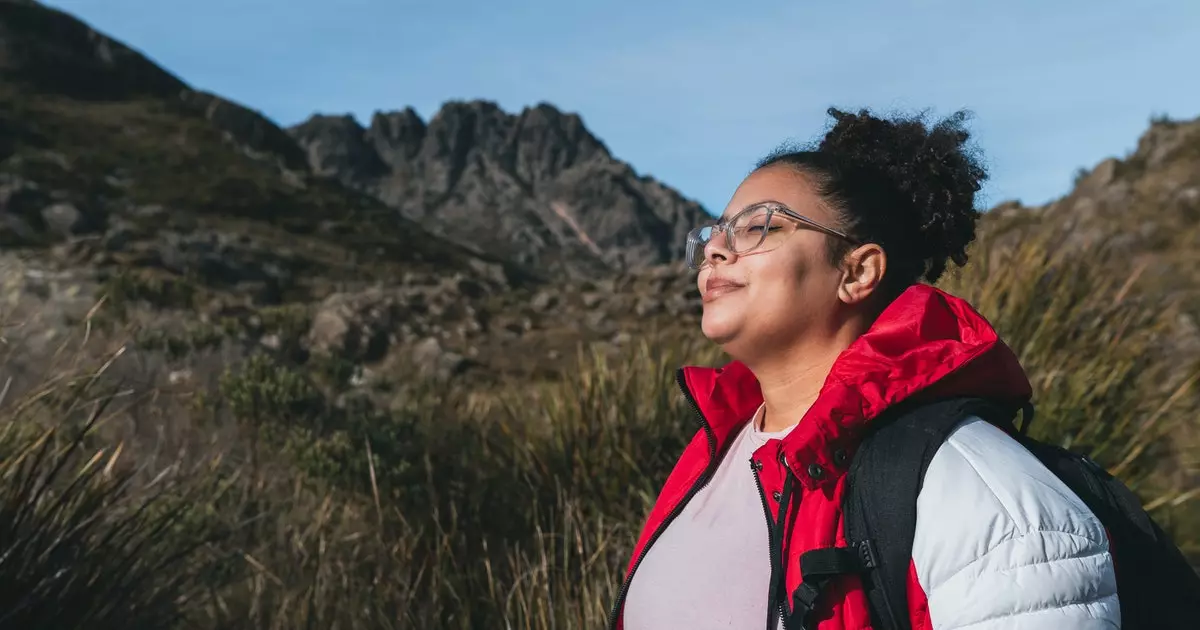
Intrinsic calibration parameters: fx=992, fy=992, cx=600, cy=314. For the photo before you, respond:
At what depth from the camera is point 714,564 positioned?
6.06 ft

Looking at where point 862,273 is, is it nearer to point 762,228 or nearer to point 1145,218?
point 762,228

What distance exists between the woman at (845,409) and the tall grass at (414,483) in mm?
1814

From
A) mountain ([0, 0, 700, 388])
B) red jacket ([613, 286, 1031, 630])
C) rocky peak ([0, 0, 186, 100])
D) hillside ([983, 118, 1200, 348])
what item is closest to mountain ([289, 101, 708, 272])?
rocky peak ([0, 0, 186, 100])

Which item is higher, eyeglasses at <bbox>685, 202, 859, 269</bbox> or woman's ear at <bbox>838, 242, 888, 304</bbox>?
eyeglasses at <bbox>685, 202, 859, 269</bbox>

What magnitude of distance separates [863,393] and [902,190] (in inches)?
24.7

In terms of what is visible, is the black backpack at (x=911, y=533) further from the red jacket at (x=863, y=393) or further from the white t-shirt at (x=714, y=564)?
the white t-shirt at (x=714, y=564)

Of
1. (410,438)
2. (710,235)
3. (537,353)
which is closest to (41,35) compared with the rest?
(537,353)

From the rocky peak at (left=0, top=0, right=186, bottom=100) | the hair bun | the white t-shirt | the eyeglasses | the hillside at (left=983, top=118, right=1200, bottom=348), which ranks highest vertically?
the rocky peak at (left=0, top=0, right=186, bottom=100)

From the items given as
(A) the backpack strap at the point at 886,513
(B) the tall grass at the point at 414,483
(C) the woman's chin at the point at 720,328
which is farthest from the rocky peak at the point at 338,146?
(A) the backpack strap at the point at 886,513

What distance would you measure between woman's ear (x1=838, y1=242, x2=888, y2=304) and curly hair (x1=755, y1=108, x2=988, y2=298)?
0.08ft

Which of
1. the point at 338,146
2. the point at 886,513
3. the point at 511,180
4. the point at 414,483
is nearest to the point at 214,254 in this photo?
the point at 414,483

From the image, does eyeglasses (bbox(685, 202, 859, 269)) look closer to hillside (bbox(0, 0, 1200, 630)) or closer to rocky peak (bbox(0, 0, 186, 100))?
hillside (bbox(0, 0, 1200, 630))

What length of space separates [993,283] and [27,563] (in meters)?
4.89

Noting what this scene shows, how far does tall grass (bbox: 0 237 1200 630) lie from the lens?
348 cm
